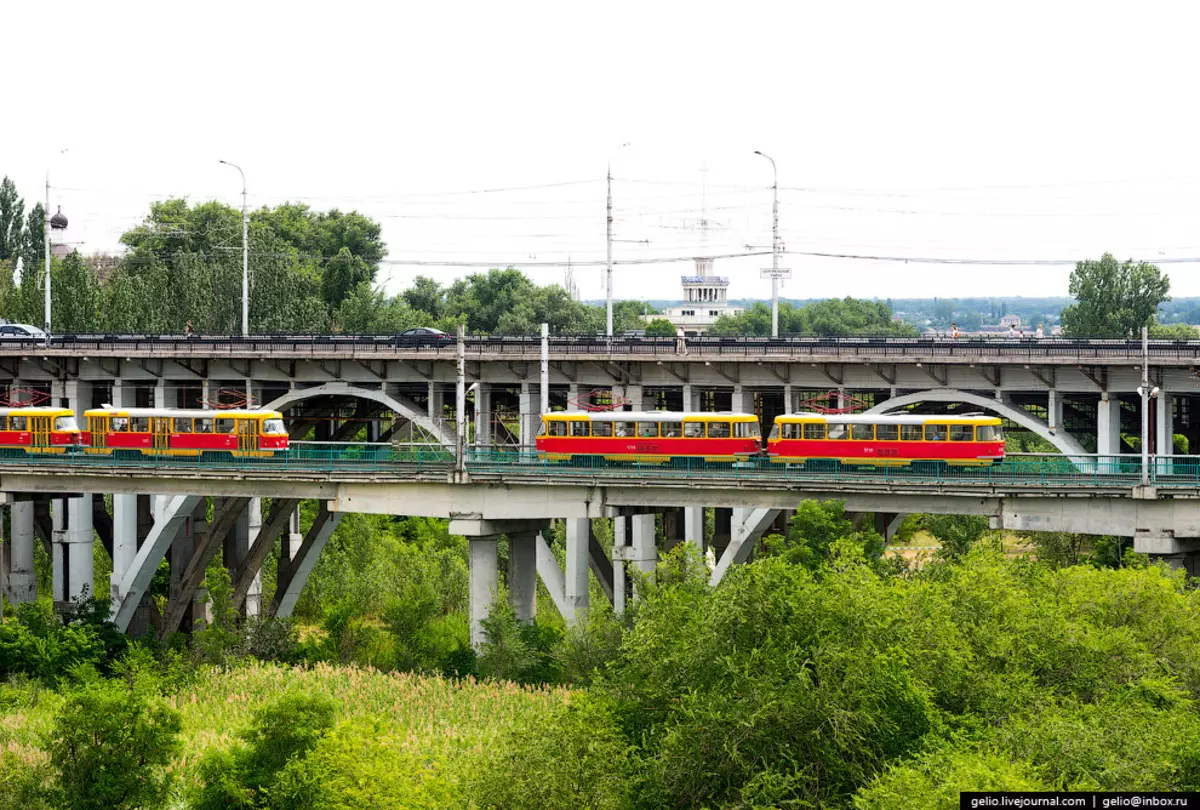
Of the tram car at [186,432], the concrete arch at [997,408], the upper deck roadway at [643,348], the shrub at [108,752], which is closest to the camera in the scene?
the shrub at [108,752]

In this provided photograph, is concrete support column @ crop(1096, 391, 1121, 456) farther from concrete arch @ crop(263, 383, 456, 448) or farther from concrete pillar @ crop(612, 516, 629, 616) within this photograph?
concrete arch @ crop(263, 383, 456, 448)

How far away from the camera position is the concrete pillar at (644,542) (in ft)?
194

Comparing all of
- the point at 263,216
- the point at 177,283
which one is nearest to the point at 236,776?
the point at 177,283

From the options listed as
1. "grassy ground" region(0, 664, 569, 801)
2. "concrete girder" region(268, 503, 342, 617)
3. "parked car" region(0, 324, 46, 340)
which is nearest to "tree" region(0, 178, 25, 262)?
"parked car" region(0, 324, 46, 340)

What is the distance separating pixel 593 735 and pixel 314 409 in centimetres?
4475

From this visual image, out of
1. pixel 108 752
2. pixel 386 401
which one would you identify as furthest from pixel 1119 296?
pixel 108 752

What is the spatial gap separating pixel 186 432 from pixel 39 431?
6413 millimetres

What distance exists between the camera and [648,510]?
56.4 metres

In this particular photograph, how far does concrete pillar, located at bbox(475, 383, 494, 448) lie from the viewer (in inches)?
2554

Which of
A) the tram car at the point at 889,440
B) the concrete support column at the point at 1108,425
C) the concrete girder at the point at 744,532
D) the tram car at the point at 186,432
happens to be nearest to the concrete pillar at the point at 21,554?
the tram car at the point at 186,432

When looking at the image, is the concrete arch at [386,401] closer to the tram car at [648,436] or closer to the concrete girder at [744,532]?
the tram car at [648,436]

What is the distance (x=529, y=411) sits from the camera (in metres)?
65.4

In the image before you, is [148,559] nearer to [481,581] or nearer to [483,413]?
[483,413]

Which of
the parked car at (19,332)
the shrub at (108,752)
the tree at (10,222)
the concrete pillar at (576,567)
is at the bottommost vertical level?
the shrub at (108,752)
